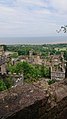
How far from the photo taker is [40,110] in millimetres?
3074

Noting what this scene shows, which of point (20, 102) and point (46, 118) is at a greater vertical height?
point (20, 102)

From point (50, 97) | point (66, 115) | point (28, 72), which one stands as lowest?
point (28, 72)

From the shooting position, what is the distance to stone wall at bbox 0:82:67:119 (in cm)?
284

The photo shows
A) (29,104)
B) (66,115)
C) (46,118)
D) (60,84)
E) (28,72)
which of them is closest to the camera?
(29,104)

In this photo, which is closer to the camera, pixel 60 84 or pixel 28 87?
pixel 28 87

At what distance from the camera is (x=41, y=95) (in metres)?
3.23

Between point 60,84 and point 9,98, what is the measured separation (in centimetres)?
112

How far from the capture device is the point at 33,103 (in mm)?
3012

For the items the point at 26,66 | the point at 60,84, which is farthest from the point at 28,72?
the point at 60,84

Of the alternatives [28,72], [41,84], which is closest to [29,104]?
[41,84]

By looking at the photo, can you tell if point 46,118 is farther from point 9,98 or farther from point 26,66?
point 26,66

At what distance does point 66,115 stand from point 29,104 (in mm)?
756

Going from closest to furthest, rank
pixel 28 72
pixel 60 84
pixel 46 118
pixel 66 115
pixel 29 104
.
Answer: pixel 29 104 → pixel 46 118 → pixel 66 115 → pixel 60 84 → pixel 28 72

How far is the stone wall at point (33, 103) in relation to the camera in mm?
2842
